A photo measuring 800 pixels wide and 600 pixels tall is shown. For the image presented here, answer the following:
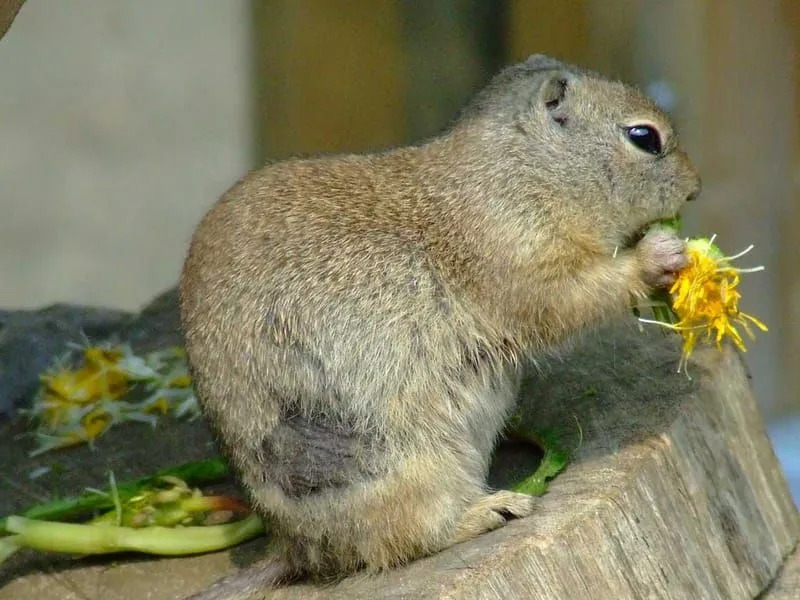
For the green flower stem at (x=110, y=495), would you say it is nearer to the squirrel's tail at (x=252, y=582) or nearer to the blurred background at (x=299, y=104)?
the squirrel's tail at (x=252, y=582)

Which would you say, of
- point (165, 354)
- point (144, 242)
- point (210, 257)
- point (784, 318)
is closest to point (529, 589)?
point (210, 257)

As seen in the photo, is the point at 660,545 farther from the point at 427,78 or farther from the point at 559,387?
the point at 427,78

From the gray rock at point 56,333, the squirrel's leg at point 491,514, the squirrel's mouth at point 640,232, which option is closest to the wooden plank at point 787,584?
the squirrel's leg at point 491,514

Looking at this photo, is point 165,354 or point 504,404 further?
point 165,354

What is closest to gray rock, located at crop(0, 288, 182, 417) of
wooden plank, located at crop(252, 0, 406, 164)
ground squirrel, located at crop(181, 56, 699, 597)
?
ground squirrel, located at crop(181, 56, 699, 597)

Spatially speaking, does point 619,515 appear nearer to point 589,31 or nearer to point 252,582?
point 252,582

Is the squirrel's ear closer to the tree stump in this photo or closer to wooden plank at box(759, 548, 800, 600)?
the tree stump
